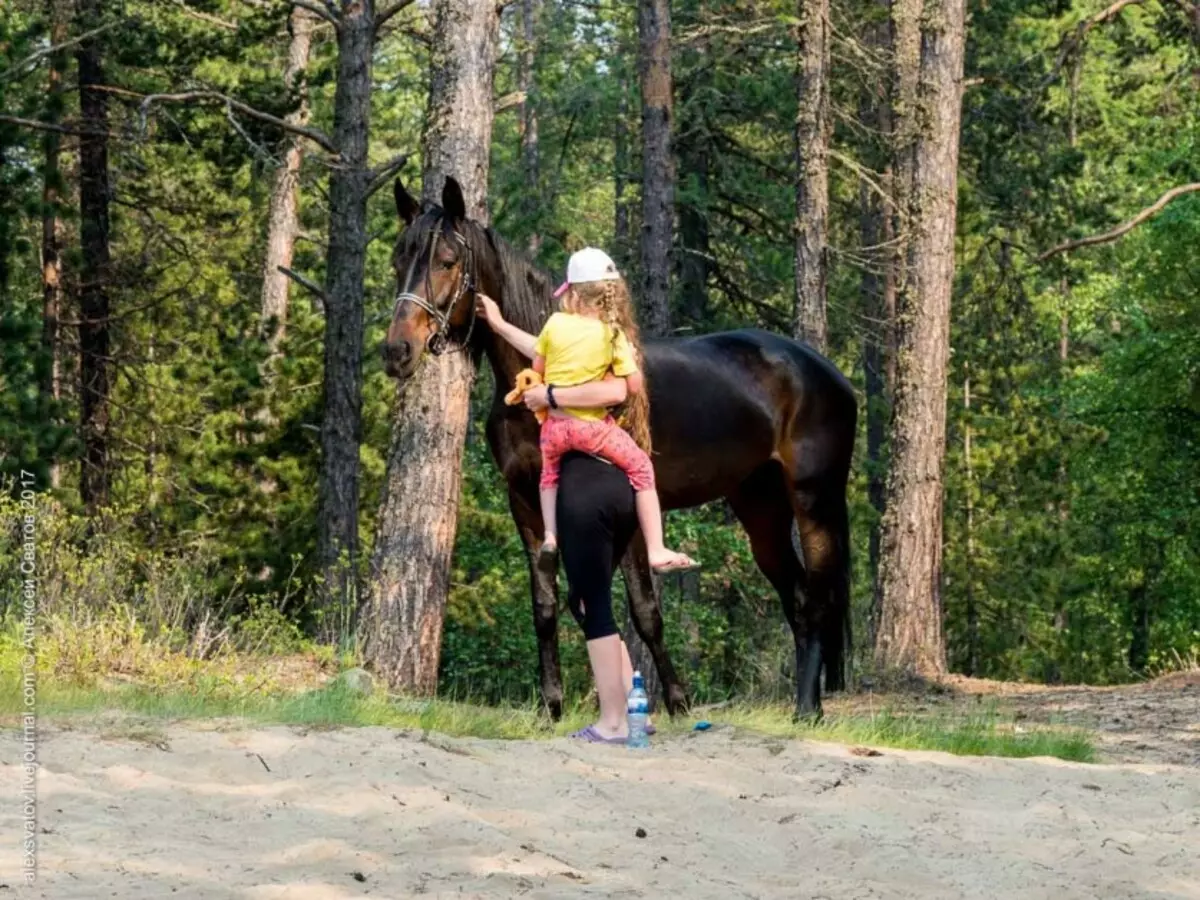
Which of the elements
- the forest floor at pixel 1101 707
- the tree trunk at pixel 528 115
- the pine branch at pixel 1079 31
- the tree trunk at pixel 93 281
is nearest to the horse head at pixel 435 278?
the forest floor at pixel 1101 707

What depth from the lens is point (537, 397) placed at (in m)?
8.21

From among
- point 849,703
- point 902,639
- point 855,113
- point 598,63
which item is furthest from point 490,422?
point 598,63

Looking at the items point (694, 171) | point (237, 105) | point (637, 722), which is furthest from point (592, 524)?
point (694, 171)

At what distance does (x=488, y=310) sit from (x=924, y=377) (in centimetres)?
930

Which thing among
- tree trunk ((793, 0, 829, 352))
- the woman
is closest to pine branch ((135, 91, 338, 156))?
tree trunk ((793, 0, 829, 352))

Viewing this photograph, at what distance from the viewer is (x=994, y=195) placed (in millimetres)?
28703

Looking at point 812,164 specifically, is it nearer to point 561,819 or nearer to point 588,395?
point 588,395

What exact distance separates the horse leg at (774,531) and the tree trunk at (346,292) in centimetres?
737

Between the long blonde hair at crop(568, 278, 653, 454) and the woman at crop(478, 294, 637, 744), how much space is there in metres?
0.23

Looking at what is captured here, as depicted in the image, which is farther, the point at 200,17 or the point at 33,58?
the point at 200,17

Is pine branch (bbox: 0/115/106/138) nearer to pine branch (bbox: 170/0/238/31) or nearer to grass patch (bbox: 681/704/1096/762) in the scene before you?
pine branch (bbox: 170/0/238/31)

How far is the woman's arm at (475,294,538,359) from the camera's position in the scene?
865 centimetres

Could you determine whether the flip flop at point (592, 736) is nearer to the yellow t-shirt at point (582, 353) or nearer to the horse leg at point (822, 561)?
the yellow t-shirt at point (582, 353)

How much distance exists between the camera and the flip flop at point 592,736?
8273 mm
